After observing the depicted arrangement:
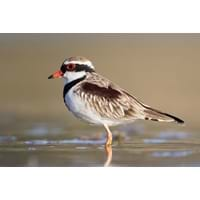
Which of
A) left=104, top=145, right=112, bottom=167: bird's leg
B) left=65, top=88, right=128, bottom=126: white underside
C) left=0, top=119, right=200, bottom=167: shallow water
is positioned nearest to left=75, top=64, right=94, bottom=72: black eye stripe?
left=65, top=88, right=128, bottom=126: white underside

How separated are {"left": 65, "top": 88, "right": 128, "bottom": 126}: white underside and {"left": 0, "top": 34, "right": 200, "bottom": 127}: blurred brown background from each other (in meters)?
0.06

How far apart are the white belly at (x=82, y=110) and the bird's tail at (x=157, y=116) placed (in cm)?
18

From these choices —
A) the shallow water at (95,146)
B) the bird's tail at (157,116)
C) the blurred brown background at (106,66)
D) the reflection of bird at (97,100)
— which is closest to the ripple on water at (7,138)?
the shallow water at (95,146)

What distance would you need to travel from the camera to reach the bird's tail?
4266mm

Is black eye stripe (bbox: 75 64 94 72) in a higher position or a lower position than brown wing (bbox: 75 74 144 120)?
higher

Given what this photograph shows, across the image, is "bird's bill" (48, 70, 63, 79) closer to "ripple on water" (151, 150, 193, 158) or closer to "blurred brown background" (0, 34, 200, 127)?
"blurred brown background" (0, 34, 200, 127)

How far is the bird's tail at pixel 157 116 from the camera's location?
427 cm

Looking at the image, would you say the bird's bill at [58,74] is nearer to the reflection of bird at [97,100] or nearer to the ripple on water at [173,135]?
the reflection of bird at [97,100]
